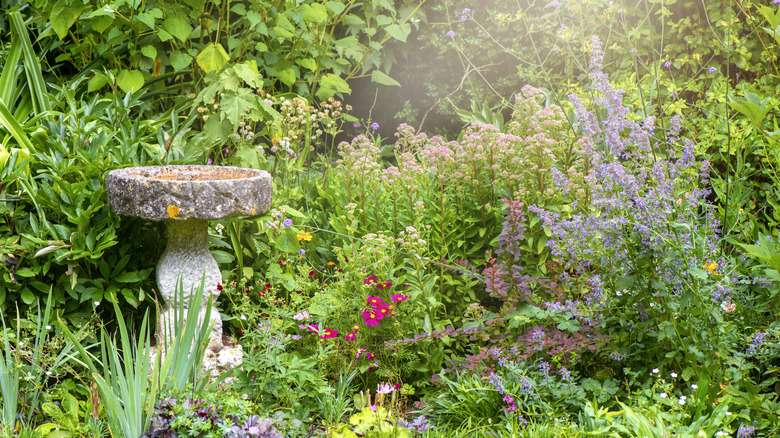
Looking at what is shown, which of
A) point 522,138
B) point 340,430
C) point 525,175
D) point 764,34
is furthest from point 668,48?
point 340,430

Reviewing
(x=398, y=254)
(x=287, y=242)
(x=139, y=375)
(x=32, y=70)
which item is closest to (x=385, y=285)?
(x=398, y=254)

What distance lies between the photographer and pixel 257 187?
110 inches

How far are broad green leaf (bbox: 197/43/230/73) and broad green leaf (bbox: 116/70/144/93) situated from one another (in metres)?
0.39

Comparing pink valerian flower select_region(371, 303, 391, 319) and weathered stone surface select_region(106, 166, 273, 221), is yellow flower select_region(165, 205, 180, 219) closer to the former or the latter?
weathered stone surface select_region(106, 166, 273, 221)

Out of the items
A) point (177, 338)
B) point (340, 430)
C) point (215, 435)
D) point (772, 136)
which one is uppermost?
point (772, 136)

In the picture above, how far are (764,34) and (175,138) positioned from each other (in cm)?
360

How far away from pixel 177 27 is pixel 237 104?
0.61 m

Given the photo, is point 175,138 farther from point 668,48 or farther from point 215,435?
point 668,48

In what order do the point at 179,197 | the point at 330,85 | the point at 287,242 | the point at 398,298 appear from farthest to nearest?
the point at 330,85
the point at 287,242
the point at 398,298
the point at 179,197

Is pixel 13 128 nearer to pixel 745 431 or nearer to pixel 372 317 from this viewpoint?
pixel 372 317

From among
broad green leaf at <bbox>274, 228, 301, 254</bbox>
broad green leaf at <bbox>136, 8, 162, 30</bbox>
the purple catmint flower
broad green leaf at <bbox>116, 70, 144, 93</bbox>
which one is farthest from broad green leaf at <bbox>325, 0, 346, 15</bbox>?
the purple catmint flower

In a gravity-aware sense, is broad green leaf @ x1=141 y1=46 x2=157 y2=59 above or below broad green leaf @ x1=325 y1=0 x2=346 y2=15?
below

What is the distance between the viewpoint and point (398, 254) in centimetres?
329

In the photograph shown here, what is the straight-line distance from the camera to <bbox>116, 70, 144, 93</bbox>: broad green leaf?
3672 millimetres
